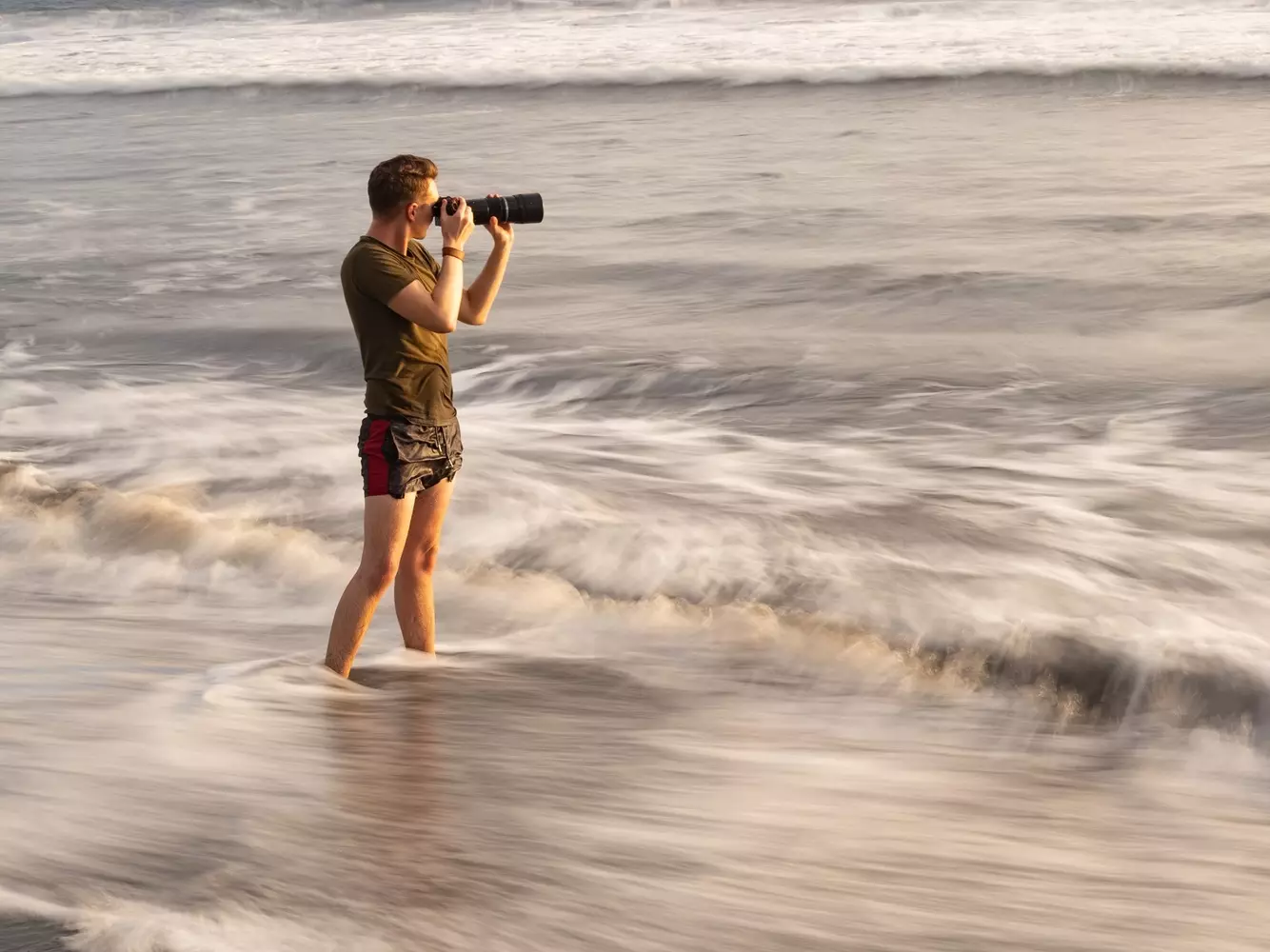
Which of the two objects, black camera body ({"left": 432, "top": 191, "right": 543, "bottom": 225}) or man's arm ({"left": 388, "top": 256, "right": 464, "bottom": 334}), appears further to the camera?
black camera body ({"left": 432, "top": 191, "right": 543, "bottom": 225})

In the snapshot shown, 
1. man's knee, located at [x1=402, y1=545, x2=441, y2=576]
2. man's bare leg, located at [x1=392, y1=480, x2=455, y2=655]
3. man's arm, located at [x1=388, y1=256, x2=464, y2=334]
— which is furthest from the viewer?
man's knee, located at [x1=402, y1=545, x2=441, y2=576]

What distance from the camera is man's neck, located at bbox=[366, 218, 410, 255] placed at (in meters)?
3.98

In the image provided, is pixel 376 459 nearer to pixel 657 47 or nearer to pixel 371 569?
pixel 371 569

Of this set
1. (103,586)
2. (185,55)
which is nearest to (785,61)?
(185,55)

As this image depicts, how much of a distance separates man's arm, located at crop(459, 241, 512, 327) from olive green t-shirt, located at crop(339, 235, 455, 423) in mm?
114

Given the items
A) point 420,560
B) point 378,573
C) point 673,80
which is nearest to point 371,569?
point 378,573

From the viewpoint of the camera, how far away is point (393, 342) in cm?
399

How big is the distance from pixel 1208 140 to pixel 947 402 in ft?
28.4

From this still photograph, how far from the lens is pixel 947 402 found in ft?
26.3

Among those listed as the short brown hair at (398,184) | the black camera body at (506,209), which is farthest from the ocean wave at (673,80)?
the short brown hair at (398,184)

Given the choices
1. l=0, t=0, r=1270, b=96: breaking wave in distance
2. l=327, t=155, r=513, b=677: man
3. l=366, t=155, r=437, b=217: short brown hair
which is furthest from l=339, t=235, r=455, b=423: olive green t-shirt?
l=0, t=0, r=1270, b=96: breaking wave in distance

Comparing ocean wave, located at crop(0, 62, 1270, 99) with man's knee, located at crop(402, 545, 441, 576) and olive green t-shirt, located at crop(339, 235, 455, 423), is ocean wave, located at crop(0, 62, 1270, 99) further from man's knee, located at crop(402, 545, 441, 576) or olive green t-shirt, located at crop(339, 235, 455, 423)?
olive green t-shirt, located at crop(339, 235, 455, 423)

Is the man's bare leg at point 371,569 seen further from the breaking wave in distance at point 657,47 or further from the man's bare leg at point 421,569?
the breaking wave in distance at point 657,47

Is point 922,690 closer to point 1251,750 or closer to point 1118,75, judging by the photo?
point 1251,750
